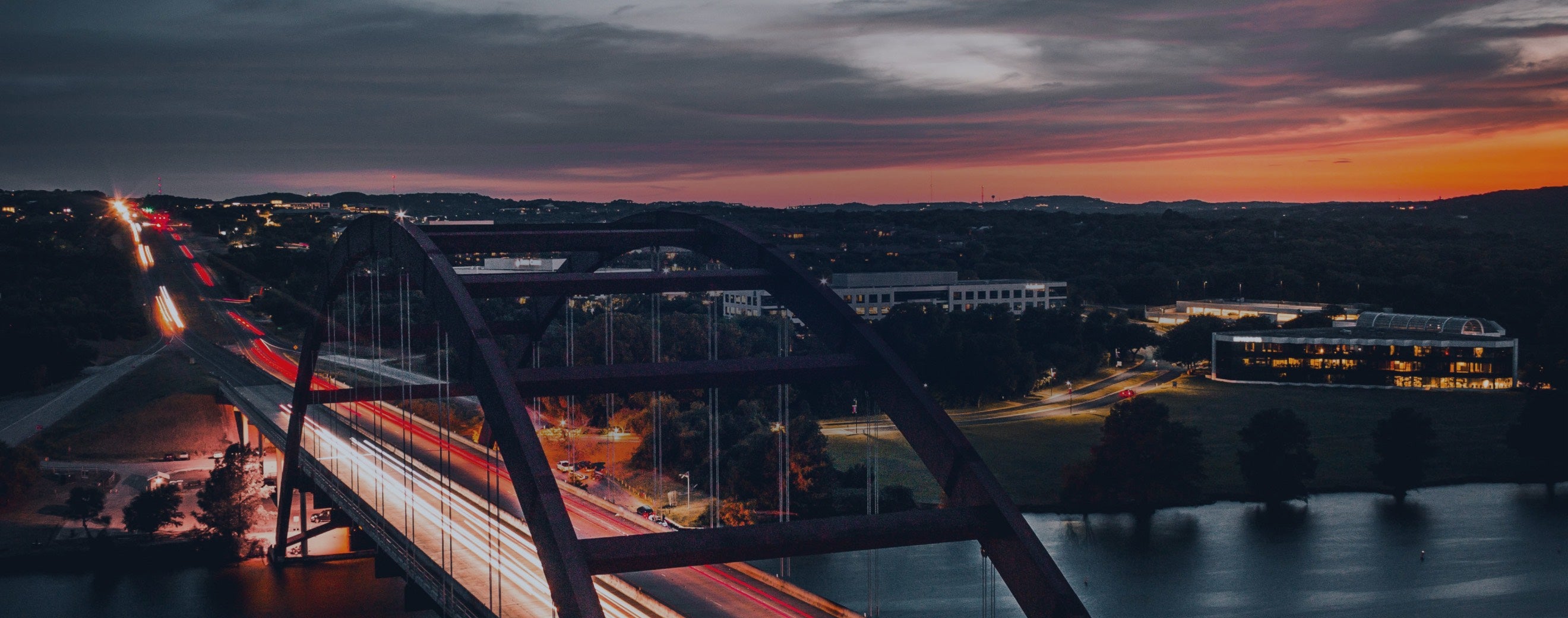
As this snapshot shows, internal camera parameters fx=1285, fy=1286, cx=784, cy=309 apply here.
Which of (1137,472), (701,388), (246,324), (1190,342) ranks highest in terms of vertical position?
(701,388)

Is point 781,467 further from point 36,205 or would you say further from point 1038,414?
point 36,205

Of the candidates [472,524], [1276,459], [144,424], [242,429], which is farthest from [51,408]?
[1276,459]

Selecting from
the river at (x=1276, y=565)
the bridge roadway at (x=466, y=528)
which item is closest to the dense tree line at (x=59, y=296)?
the bridge roadway at (x=466, y=528)

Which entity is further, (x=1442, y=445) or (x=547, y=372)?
(x=1442, y=445)

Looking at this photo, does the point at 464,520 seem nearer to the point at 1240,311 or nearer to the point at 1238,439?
the point at 1238,439

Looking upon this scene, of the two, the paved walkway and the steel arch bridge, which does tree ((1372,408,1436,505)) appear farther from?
the paved walkway

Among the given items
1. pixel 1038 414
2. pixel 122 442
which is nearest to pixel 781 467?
pixel 1038 414
